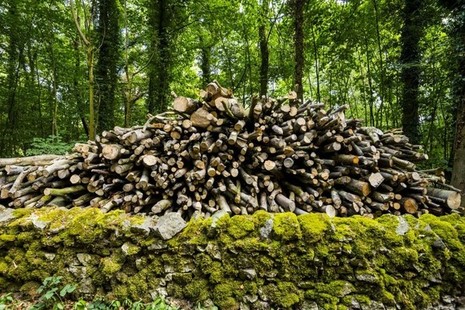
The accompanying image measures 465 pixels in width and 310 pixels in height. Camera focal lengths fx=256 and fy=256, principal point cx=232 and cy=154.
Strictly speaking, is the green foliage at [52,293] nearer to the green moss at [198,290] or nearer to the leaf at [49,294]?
the leaf at [49,294]

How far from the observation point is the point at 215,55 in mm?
13070

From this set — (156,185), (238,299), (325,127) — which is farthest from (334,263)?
(156,185)

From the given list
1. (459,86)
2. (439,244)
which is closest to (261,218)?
(439,244)

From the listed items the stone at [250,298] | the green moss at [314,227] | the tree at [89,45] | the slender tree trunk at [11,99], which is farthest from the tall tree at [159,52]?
the stone at [250,298]

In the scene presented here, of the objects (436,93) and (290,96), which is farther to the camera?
(436,93)

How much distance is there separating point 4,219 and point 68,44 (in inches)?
390

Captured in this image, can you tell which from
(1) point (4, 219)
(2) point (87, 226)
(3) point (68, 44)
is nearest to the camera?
(2) point (87, 226)

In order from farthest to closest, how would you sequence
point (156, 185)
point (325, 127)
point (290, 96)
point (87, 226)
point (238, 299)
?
1. point (290, 96)
2. point (325, 127)
3. point (156, 185)
4. point (87, 226)
5. point (238, 299)

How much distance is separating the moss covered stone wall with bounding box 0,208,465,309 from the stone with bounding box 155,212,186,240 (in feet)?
0.18

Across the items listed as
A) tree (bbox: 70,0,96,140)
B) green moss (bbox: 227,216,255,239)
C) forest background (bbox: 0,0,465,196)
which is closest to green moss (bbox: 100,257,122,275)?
green moss (bbox: 227,216,255,239)

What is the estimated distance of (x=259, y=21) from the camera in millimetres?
10312

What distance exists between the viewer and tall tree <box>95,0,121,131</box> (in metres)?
8.80

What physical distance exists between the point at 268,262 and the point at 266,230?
0.93 ft

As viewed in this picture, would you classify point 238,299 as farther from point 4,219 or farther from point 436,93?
point 436,93
